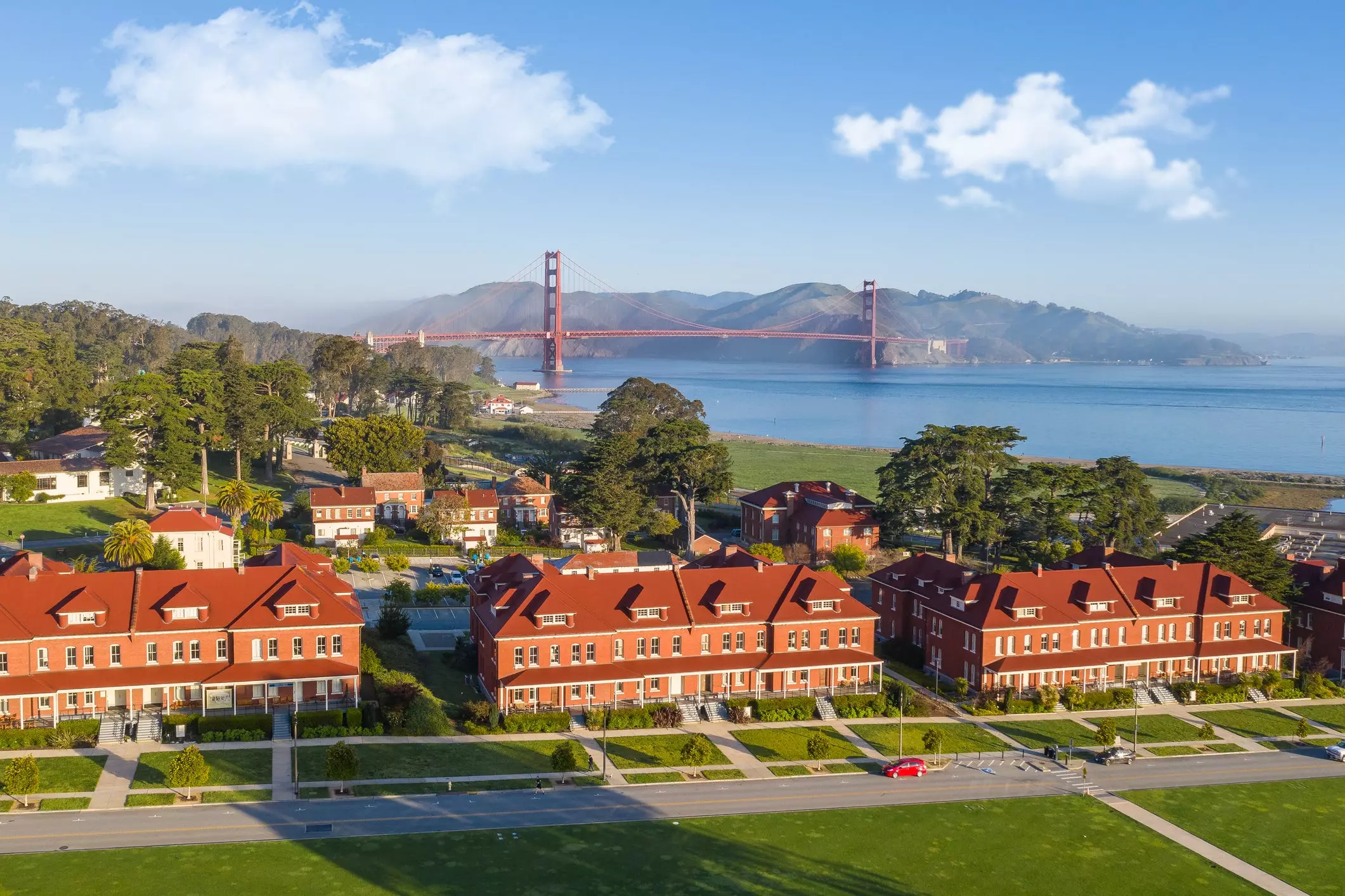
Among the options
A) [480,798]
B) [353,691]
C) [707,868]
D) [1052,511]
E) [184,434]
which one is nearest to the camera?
[707,868]

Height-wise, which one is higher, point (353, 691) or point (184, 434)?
point (184, 434)

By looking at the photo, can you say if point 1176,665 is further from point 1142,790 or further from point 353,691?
point 353,691

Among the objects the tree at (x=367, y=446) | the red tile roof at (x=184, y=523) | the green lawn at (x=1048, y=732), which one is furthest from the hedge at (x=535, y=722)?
the tree at (x=367, y=446)

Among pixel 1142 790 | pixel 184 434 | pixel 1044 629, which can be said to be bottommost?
pixel 1142 790

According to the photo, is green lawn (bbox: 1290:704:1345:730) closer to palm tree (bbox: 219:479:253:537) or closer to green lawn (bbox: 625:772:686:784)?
green lawn (bbox: 625:772:686:784)

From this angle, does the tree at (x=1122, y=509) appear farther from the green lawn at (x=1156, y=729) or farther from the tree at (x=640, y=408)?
the tree at (x=640, y=408)

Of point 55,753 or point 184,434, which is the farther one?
point 184,434

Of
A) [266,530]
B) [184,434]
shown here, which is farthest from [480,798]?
[184,434]

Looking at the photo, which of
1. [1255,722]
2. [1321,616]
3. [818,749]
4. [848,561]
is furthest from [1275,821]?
[848,561]
